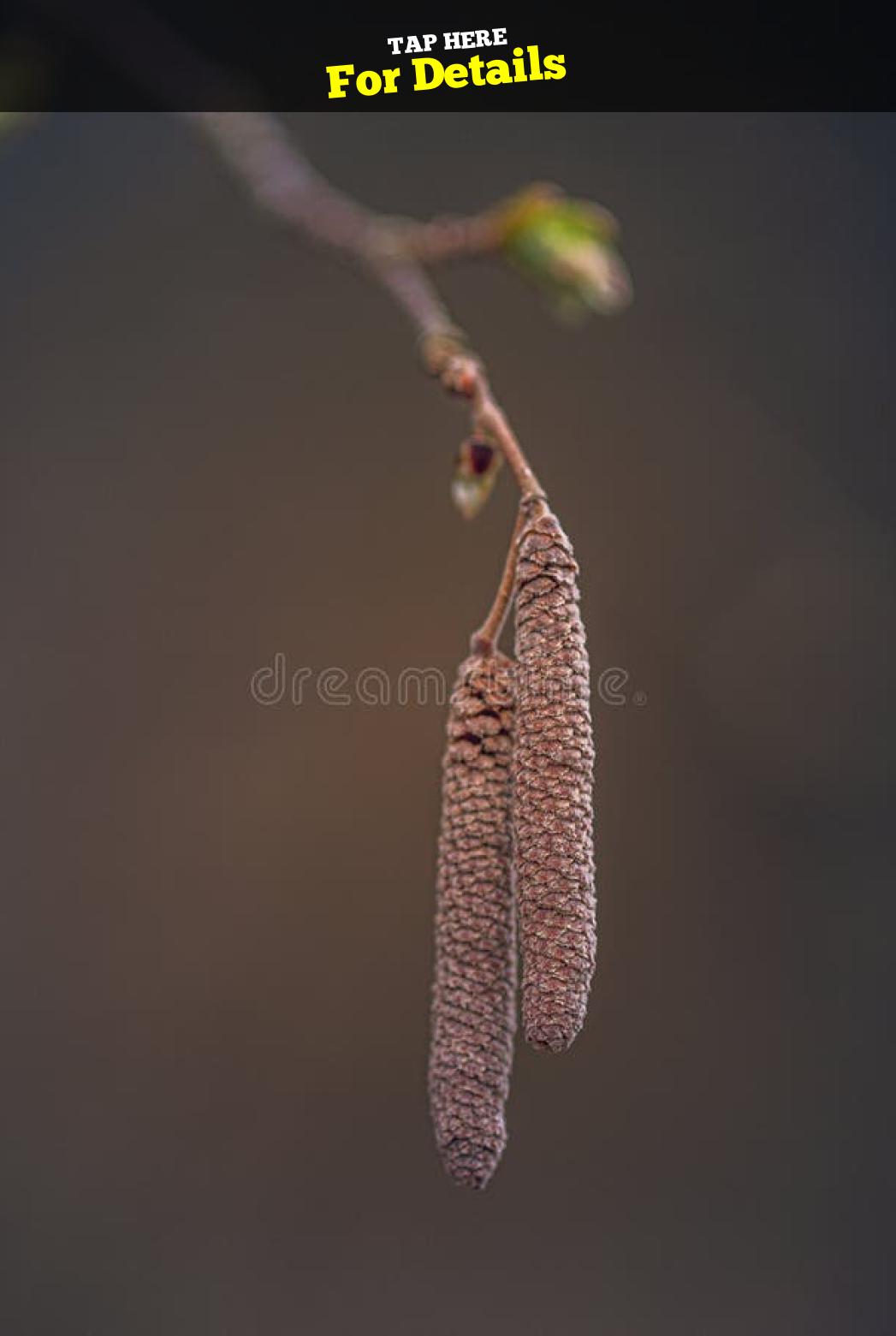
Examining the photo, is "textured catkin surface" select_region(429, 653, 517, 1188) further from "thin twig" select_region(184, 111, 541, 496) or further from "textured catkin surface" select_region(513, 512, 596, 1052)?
"thin twig" select_region(184, 111, 541, 496)

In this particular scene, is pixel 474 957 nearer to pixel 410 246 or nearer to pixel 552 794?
pixel 552 794

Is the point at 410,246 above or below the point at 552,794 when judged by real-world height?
above

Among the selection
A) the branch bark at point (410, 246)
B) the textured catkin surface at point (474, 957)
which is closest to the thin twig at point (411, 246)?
the branch bark at point (410, 246)

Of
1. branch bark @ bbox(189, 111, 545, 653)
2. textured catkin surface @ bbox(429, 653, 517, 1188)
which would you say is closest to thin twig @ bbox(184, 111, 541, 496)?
branch bark @ bbox(189, 111, 545, 653)

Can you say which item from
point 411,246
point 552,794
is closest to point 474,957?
point 552,794

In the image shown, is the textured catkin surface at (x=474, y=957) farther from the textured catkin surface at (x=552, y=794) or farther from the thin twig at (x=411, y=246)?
the thin twig at (x=411, y=246)
